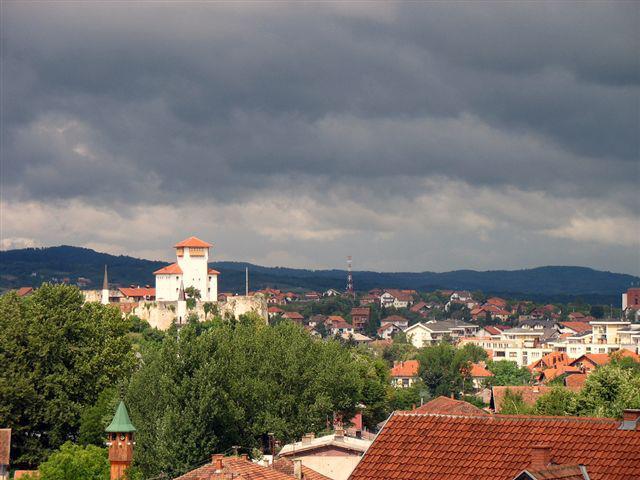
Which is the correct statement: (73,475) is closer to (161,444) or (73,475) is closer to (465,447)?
(161,444)

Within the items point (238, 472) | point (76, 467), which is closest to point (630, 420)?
point (238, 472)

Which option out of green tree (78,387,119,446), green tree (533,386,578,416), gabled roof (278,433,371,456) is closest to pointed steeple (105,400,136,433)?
gabled roof (278,433,371,456)

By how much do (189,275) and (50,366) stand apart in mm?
107426

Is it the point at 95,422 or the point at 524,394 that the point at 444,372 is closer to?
the point at 524,394

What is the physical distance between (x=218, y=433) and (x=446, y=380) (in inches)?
3484

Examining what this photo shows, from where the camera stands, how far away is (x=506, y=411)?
8412 cm

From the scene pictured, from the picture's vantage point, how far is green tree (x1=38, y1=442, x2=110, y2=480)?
186 ft

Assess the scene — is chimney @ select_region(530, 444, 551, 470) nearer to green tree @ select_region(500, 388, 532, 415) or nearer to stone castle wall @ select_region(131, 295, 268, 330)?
green tree @ select_region(500, 388, 532, 415)

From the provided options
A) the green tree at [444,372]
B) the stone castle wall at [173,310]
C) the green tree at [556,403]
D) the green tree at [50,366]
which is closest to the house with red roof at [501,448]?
the green tree at [556,403]

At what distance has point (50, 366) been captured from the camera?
269 ft

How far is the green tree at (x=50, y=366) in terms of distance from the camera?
257 feet

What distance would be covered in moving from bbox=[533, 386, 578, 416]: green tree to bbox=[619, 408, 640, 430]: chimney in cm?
4163

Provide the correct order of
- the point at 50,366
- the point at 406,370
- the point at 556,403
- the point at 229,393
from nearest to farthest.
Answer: the point at 229,393, the point at 556,403, the point at 50,366, the point at 406,370

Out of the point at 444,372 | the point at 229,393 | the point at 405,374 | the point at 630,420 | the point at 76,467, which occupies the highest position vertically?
the point at 630,420
